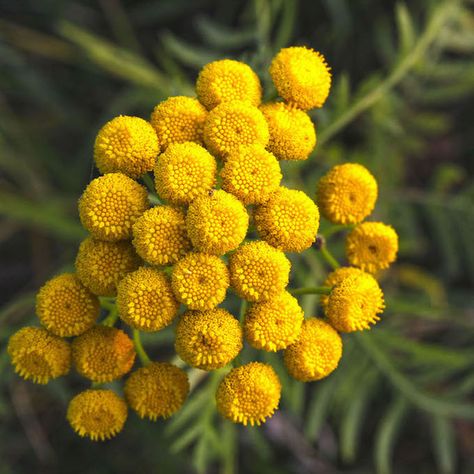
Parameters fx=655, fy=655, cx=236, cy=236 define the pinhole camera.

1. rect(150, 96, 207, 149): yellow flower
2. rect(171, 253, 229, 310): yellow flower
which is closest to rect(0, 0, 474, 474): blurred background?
rect(150, 96, 207, 149): yellow flower

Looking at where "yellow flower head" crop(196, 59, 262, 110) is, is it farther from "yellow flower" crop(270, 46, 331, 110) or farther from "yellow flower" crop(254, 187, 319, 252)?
"yellow flower" crop(254, 187, 319, 252)

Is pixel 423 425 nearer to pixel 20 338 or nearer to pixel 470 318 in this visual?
pixel 470 318

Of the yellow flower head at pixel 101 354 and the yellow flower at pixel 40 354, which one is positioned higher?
the yellow flower head at pixel 101 354

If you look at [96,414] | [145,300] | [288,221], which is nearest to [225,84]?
[288,221]

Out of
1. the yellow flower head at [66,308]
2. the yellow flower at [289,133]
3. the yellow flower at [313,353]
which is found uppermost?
the yellow flower at [289,133]

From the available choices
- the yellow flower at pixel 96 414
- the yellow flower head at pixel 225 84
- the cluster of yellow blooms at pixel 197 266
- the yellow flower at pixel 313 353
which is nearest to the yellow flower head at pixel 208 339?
the cluster of yellow blooms at pixel 197 266

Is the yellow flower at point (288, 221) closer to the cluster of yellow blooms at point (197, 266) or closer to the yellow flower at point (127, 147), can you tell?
the cluster of yellow blooms at point (197, 266)

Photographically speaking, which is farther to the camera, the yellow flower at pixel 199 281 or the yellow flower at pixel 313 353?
the yellow flower at pixel 313 353

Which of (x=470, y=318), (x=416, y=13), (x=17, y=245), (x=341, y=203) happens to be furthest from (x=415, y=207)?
(x=17, y=245)
